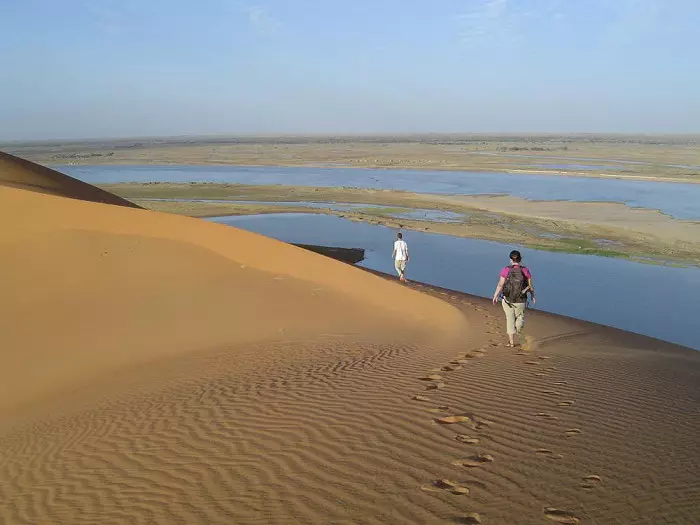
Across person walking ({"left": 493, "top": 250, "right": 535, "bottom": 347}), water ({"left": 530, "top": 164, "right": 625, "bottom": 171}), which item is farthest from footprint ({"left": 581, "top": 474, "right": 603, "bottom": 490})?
water ({"left": 530, "top": 164, "right": 625, "bottom": 171})

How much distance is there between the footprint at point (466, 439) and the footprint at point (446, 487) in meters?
0.80

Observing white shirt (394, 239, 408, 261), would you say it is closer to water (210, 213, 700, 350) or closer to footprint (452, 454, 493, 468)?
water (210, 213, 700, 350)

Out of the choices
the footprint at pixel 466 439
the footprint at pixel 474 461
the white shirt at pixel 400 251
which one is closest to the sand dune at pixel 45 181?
the white shirt at pixel 400 251

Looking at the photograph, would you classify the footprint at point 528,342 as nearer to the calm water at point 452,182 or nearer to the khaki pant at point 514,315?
the khaki pant at point 514,315

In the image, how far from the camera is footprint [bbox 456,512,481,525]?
12.4 ft

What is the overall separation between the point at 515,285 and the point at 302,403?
3.83 metres

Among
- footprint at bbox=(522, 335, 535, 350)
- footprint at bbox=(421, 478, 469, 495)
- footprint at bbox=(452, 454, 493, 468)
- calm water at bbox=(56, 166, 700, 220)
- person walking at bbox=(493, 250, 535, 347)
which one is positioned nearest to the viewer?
footprint at bbox=(421, 478, 469, 495)

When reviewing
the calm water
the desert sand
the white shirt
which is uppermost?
the calm water

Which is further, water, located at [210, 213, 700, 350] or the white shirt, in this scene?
the white shirt

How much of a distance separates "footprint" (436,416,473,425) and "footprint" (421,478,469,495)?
48.4 inches

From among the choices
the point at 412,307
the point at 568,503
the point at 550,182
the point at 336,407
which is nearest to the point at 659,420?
the point at 568,503

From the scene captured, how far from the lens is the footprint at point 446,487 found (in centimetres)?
415

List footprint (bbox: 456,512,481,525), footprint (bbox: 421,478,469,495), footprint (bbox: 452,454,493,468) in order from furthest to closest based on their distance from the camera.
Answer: footprint (bbox: 452,454,493,468), footprint (bbox: 421,478,469,495), footprint (bbox: 456,512,481,525)

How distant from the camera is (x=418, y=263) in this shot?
20.3 meters
